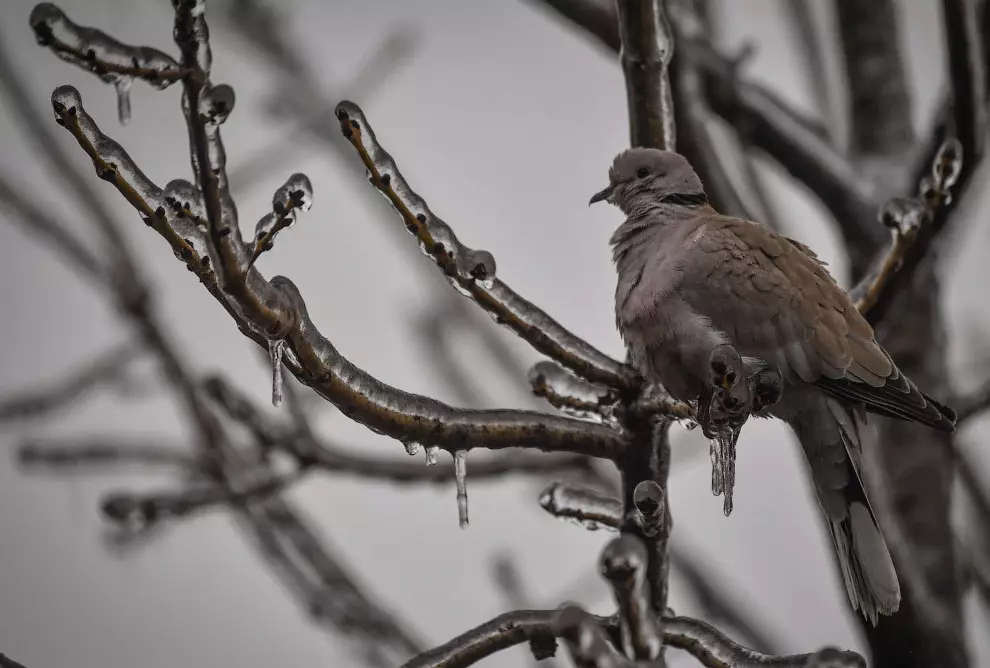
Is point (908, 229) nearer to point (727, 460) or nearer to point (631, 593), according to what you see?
point (727, 460)

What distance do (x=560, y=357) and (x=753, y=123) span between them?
5.25 feet

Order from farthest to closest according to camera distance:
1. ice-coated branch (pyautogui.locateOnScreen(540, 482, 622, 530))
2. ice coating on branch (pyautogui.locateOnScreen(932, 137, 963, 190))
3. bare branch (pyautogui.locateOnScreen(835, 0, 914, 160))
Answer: bare branch (pyautogui.locateOnScreen(835, 0, 914, 160))
ice coating on branch (pyautogui.locateOnScreen(932, 137, 963, 190))
ice-coated branch (pyautogui.locateOnScreen(540, 482, 622, 530))

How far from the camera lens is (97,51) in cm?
116

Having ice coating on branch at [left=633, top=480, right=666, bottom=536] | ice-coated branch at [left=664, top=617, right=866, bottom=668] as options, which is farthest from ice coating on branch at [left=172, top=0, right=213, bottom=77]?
A: ice-coated branch at [left=664, top=617, right=866, bottom=668]

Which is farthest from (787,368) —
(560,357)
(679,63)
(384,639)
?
(384,639)

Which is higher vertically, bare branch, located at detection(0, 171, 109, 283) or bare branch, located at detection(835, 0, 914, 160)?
bare branch, located at detection(835, 0, 914, 160)

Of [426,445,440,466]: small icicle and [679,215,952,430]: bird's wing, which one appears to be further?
[679,215,952,430]: bird's wing

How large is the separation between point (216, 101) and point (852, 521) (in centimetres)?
157

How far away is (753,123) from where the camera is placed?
294cm

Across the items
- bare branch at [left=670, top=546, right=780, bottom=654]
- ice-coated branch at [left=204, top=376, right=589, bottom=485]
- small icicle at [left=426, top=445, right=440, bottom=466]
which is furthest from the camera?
bare branch at [left=670, top=546, right=780, bottom=654]

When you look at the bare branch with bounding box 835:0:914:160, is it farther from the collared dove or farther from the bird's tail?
the bird's tail

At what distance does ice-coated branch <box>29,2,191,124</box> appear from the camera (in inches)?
44.1

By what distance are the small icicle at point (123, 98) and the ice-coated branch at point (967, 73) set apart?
1697 mm

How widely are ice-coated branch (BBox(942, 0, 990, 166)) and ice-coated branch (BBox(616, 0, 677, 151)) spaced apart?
0.64m
